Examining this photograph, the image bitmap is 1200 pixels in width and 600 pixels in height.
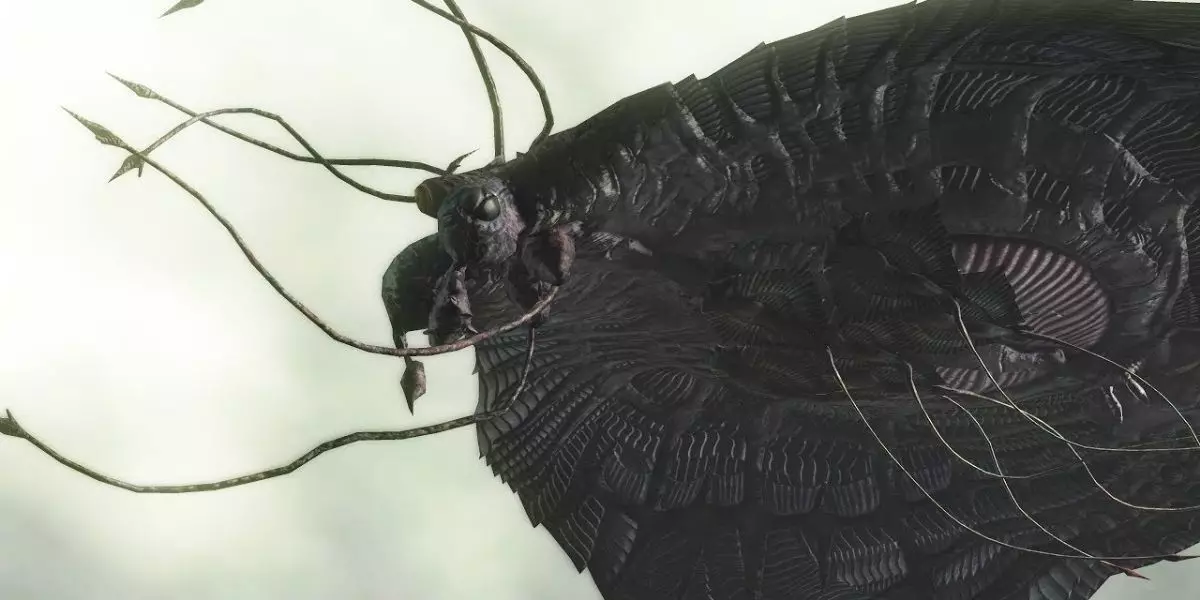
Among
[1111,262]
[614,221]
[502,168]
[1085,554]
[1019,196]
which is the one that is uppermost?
[502,168]

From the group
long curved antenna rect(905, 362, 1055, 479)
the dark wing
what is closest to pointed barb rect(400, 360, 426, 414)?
the dark wing

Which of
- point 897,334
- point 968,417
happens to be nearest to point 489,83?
point 897,334

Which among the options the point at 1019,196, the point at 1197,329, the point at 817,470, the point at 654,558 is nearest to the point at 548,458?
the point at 654,558

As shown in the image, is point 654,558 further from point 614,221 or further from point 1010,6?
point 1010,6

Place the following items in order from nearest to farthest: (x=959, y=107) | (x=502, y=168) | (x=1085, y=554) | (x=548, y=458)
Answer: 1. (x=959, y=107)
2. (x=502, y=168)
3. (x=1085, y=554)
4. (x=548, y=458)

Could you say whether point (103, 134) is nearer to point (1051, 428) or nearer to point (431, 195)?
point (431, 195)

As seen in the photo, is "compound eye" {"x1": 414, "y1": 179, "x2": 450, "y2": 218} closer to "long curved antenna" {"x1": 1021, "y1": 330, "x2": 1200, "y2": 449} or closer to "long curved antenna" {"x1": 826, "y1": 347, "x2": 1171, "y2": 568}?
"long curved antenna" {"x1": 826, "y1": 347, "x2": 1171, "y2": 568}
